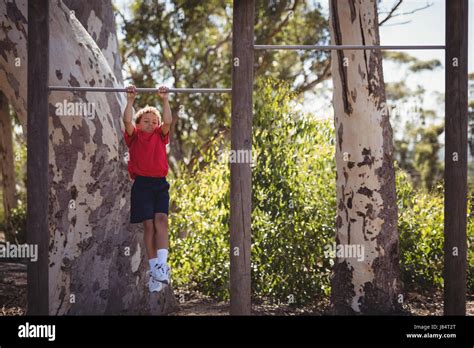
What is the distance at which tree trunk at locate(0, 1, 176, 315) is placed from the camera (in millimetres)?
6605

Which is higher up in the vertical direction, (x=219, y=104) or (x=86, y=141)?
(x=219, y=104)

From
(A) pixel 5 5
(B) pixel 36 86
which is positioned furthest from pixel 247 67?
(A) pixel 5 5

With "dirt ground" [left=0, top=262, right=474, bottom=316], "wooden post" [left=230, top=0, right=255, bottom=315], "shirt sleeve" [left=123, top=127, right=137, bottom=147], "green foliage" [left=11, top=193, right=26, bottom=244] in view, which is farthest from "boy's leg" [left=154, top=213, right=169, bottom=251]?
"green foliage" [left=11, top=193, right=26, bottom=244]

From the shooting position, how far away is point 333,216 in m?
7.96

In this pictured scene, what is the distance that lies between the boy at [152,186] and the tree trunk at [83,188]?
706 millimetres

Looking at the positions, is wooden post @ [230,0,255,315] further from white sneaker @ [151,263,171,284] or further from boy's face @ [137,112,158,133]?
boy's face @ [137,112,158,133]

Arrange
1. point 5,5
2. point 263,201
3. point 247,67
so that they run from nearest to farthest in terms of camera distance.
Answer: point 247,67 < point 5,5 < point 263,201

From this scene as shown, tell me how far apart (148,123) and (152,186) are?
529 mm

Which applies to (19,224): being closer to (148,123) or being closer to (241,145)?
(148,123)

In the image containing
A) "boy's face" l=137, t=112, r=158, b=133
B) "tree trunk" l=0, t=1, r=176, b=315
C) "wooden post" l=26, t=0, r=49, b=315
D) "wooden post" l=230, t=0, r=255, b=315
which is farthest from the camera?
"tree trunk" l=0, t=1, r=176, b=315

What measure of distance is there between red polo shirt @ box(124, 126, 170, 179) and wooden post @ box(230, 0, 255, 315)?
0.85m

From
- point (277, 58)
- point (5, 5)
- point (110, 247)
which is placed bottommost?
point (110, 247)

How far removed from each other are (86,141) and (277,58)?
1198 centimetres
